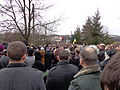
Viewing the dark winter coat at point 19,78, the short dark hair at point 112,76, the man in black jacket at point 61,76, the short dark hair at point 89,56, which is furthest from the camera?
the man in black jacket at point 61,76

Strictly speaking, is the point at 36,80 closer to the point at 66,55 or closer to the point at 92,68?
the point at 92,68

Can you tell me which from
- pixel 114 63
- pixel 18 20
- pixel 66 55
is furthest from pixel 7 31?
pixel 114 63

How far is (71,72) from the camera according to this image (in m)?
5.27

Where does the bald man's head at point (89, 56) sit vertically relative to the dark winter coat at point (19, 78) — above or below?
above

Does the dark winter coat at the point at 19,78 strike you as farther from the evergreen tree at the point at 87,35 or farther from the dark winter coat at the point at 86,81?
the evergreen tree at the point at 87,35

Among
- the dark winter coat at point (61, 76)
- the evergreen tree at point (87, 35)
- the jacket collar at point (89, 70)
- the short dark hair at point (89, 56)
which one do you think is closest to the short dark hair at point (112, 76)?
the jacket collar at point (89, 70)

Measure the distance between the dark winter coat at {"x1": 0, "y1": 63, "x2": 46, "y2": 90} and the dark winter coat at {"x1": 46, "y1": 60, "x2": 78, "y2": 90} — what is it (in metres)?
1.68

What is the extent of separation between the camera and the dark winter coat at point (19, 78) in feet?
11.4

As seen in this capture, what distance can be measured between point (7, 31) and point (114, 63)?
25.5 m

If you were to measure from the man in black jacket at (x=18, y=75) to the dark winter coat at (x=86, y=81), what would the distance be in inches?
20.9

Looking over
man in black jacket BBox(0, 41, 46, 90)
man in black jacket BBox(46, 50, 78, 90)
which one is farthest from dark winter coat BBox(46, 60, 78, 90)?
man in black jacket BBox(0, 41, 46, 90)

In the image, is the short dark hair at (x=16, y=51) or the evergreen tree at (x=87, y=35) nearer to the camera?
the short dark hair at (x=16, y=51)

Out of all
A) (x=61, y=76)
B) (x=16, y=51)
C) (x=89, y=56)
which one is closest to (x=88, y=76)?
(x=89, y=56)

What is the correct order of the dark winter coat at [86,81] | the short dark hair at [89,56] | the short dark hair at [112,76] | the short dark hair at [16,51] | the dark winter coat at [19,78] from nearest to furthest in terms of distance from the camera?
the short dark hair at [112,76], the dark winter coat at [86,81], the dark winter coat at [19,78], the short dark hair at [16,51], the short dark hair at [89,56]
